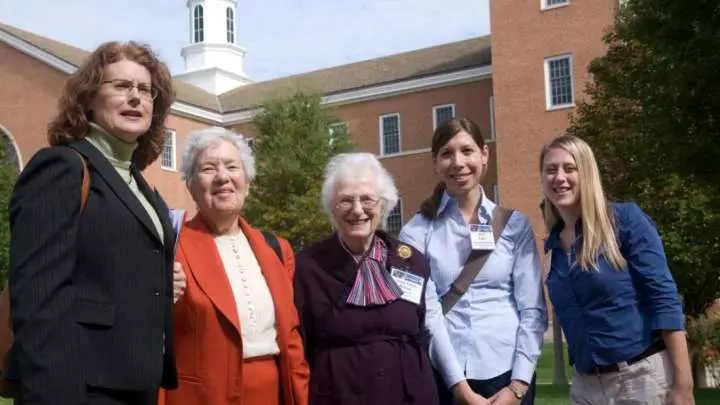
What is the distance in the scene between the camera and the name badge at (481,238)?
434 centimetres

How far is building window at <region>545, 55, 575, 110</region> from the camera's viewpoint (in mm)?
30672

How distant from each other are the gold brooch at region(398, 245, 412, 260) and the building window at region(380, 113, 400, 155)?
33.3 metres

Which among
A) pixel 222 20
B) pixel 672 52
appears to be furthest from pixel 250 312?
pixel 222 20

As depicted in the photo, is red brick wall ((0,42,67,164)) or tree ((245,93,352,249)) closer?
tree ((245,93,352,249))

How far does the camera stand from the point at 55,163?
8.94 ft

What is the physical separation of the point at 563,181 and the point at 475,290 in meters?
0.75

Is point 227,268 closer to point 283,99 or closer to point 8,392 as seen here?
point 8,392

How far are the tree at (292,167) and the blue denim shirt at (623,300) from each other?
25.1m

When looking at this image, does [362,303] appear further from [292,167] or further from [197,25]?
[197,25]

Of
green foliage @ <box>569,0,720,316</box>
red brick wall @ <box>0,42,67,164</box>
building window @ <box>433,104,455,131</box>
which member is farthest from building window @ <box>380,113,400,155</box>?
green foliage @ <box>569,0,720,316</box>

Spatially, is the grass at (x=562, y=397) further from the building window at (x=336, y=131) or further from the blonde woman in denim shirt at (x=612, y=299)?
the building window at (x=336, y=131)

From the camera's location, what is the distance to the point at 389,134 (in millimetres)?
37844

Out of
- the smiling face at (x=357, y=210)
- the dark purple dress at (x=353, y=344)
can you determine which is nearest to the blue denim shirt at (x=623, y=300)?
the dark purple dress at (x=353, y=344)

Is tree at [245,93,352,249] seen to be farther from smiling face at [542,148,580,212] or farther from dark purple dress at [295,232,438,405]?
dark purple dress at [295,232,438,405]
